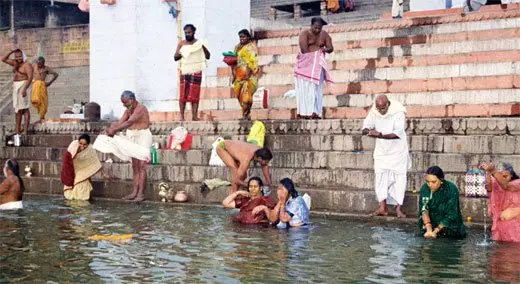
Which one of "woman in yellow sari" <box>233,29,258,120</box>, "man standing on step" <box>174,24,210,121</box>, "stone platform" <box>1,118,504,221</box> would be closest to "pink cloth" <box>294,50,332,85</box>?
"stone platform" <box>1,118,504,221</box>

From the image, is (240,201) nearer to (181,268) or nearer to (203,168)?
(203,168)

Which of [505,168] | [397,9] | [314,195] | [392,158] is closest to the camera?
[505,168]

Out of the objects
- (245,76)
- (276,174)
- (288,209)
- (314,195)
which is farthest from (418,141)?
(245,76)

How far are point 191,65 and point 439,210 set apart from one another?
5.96 metres

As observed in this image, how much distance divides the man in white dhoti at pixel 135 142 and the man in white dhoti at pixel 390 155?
137 inches

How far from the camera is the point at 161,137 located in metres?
13.2

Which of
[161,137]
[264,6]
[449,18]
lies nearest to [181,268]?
[161,137]

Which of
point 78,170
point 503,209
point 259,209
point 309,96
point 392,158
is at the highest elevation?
point 309,96

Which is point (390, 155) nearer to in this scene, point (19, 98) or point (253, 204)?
point (253, 204)

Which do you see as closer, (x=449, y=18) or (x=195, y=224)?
(x=195, y=224)

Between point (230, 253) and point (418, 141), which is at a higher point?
point (418, 141)

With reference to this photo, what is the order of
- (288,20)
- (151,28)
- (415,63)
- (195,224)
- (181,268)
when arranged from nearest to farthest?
(181,268) → (195,224) → (415,63) → (151,28) → (288,20)

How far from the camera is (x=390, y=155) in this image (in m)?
9.83

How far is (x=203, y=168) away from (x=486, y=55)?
4.25m
